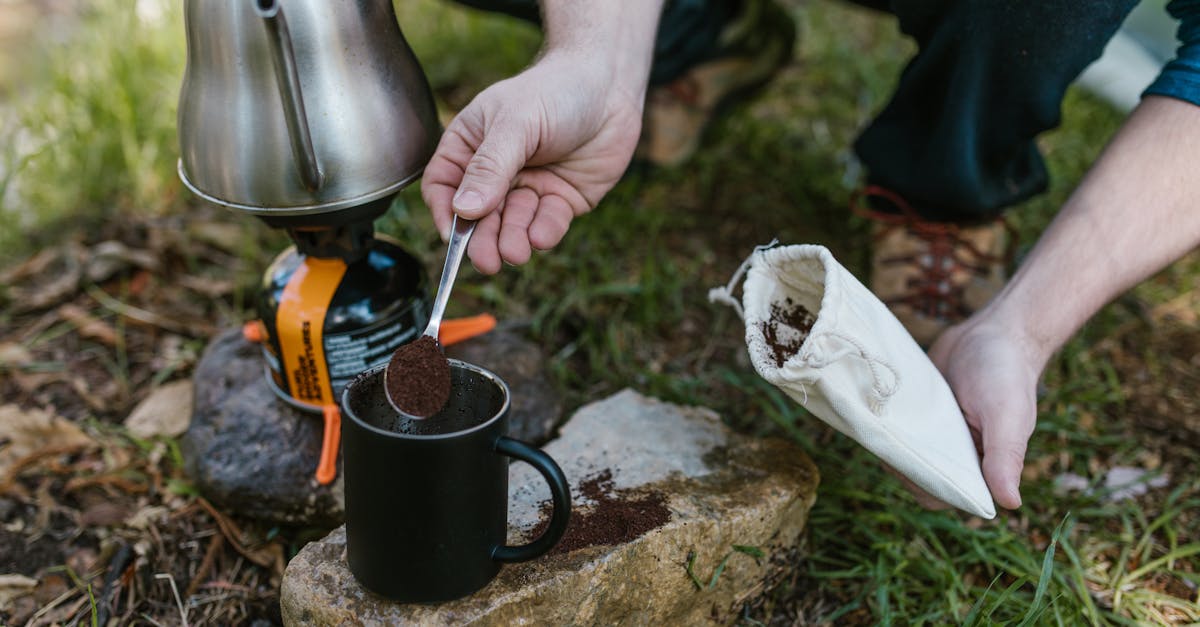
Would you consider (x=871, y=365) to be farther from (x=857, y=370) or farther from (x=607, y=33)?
(x=607, y=33)

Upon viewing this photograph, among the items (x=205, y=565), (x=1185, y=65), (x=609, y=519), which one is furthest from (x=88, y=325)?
(x=1185, y=65)

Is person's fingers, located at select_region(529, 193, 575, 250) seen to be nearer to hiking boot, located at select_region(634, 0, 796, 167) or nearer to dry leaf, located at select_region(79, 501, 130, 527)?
dry leaf, located at select_region(79, 501, 130, 527)

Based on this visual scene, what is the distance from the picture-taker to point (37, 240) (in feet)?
8.11

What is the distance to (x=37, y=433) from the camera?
1.85 m

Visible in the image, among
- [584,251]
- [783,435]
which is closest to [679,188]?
[584,251]

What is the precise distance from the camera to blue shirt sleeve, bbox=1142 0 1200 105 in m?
1.54

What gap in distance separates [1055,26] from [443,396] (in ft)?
4.41

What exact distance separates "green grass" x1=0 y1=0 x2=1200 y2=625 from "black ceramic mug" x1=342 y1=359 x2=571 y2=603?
588 mm

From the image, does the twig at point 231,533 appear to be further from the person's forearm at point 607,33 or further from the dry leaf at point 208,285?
the person's forearm at point 607,33

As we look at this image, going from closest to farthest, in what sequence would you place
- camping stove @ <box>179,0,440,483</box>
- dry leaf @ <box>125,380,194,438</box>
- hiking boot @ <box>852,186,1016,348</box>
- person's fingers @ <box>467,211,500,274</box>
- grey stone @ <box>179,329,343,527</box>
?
camping stove @ <box>179,0,440,483</box>, person's fingers @ <box>467,211,500,274</box>, grey stone @ <box>179,329,343,527</box>, dry leaf @ <box>125,380,194,438</box>, hiking boot @ <box>852,186,1016,348</box>

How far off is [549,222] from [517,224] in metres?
0.06

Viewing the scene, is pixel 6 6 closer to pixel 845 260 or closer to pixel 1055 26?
pixel 845 260

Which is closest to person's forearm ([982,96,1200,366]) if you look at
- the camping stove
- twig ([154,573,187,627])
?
the camping stove

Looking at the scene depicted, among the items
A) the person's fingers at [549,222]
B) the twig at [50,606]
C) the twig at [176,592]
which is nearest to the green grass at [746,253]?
the person's fingers at [549,222]
